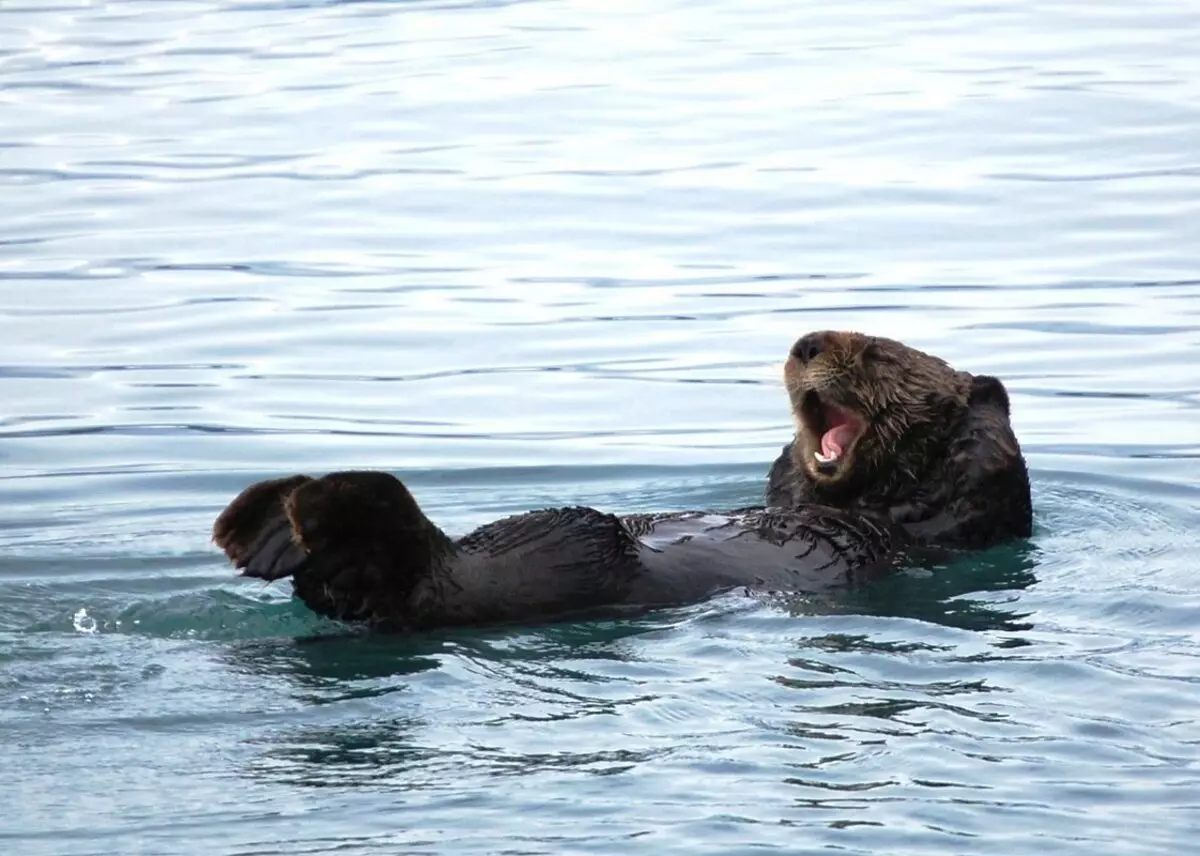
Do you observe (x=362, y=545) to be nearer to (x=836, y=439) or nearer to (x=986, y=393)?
(x=836, y=439)

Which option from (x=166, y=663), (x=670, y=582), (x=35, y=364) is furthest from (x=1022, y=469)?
(x=35, y=364)

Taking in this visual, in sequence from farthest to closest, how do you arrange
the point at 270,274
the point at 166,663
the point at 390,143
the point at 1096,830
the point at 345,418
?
the point at 390,143 < the point at 270,274 < the point at 345,418 < the point at 166,663 < the point at 1096,830

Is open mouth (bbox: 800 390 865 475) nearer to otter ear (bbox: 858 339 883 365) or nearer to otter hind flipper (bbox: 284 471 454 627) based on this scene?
A: otter ear (bbox: 858 339 883 365)

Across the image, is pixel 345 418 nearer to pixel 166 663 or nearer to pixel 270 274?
pixel 270 274

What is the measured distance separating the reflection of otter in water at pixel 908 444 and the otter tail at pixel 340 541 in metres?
1.64

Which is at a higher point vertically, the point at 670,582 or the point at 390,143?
the point at 390,143

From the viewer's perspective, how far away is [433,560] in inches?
216

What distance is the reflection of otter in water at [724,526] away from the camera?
539cm

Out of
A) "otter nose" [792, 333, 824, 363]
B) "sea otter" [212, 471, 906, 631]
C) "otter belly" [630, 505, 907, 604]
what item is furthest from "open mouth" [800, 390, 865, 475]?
"sea otter" [212, 471, 906, 631]

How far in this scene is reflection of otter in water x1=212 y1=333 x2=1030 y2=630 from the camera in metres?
5.39

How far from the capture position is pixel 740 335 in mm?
10398

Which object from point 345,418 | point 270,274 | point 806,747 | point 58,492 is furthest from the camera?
point 270,274

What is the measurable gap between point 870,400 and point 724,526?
75cm

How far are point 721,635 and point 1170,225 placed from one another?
23.6 feet
